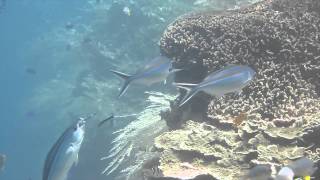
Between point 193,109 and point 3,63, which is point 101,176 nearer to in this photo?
point 193,109

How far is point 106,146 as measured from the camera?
14141mm

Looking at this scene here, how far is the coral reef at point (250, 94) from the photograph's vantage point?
150 inches

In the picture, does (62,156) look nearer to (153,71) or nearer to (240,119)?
(153,71)

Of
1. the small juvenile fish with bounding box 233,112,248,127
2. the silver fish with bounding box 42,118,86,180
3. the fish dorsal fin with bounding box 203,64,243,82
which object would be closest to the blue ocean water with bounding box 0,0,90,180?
the small juvenile fish with bounding box 233,112,248,127

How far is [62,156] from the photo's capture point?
286 centimetres

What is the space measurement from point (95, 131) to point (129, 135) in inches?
302

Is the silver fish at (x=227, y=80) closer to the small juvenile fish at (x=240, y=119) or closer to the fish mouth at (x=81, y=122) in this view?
the small juvenile fish at (x=240, y=119)

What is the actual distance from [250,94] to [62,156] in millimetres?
2606

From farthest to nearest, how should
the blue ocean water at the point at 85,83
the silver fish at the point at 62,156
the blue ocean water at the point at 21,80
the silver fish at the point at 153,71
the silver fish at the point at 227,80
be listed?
the blue ocean water at the point at 21,80
the blue ocean water at the point at 85,83
the silver fish at the point at 153,71
the silver fish at the point at 227,80
the silver fish at the point at 62,156

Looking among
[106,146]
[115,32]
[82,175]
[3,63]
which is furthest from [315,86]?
[3,63]

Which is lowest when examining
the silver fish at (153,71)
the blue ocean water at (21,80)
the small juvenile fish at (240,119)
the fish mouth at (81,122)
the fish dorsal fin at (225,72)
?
the blue ocean water at (21,80)

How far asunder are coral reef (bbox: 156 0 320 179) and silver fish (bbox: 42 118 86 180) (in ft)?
4.30

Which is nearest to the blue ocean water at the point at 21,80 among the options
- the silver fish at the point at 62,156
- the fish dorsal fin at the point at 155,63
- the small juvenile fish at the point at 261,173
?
the fish dorsal fin at the point at 155,63

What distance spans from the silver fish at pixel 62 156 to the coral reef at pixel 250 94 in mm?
1310
